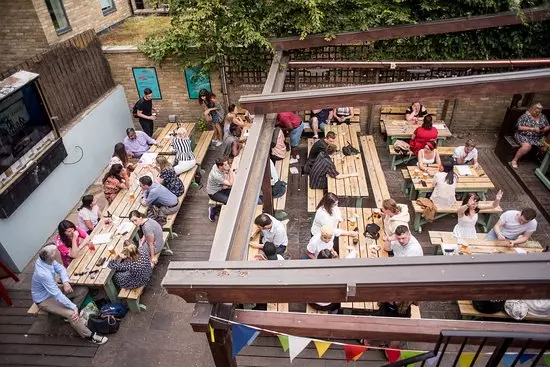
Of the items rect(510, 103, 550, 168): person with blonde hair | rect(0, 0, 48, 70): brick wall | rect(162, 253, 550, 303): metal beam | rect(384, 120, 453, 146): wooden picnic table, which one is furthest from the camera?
rect(0, 0, 48, 70): brick wall

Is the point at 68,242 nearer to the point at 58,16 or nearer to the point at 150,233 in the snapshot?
the point at 150,233

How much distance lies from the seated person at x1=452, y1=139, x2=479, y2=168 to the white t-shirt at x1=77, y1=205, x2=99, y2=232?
23.8 feet

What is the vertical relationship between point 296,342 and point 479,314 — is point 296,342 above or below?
above

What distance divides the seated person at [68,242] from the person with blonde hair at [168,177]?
1.89 meters

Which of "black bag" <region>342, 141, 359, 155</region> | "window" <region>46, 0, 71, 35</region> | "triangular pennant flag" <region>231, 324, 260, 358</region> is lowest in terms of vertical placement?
"black bag" <region>342, 141, 359, 155</region>

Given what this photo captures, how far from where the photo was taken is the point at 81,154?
360 inches

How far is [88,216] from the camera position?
689cm

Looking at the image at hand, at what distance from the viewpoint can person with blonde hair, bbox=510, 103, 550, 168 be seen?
343 inches

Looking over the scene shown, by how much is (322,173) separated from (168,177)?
3.03 m

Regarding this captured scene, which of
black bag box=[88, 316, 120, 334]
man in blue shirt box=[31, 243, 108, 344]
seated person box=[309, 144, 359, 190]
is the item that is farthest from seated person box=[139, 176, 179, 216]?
seated person box=[309, 144, 359, 190]

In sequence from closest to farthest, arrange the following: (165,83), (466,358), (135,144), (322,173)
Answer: (466,358) → (322,173) → (135,144) → (165,83)

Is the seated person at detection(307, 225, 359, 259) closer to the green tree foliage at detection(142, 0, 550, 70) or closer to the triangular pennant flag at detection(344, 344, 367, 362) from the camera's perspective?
the triangular pennant flag at detection(344, 344, 367, 362)

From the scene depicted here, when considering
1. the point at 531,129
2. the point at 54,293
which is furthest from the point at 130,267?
the point at 531,129

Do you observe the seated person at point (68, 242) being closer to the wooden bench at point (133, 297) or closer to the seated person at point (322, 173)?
the wooden bench at point (133, 297)
